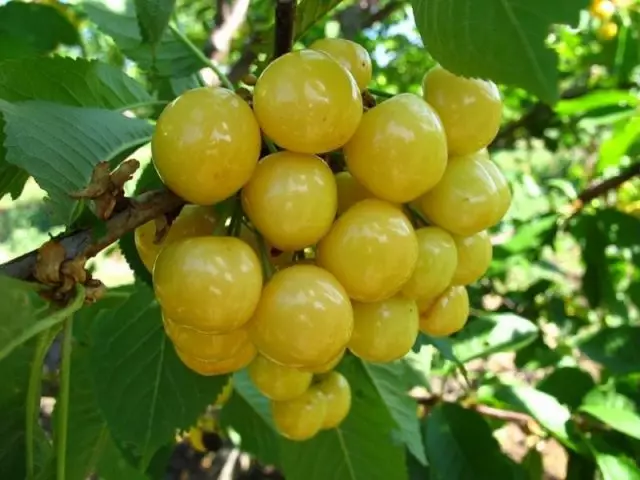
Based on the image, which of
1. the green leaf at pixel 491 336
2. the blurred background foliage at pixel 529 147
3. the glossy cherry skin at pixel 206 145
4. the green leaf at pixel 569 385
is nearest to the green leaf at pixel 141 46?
the blurred background foliage at pixel 529 147

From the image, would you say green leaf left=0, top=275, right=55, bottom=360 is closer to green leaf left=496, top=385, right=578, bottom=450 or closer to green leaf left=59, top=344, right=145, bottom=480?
green leaf left=59, top=344, right=145, bottom=480

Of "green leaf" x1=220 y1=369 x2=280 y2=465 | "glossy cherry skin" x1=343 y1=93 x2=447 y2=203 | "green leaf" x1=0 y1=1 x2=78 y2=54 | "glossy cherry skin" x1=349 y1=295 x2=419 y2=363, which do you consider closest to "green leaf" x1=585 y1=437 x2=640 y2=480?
"green leaf" x1=220 y1=369 x2=280 y2=465

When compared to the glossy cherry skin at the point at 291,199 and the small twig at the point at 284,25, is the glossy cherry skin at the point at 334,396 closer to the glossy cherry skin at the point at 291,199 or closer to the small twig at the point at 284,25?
the glossy cherry skin at the point at 291,199

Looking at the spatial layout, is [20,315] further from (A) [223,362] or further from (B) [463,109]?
(B) [463,109]

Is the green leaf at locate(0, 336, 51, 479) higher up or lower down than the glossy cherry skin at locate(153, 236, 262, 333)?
lower down

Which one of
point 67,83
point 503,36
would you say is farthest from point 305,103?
point 67,83
